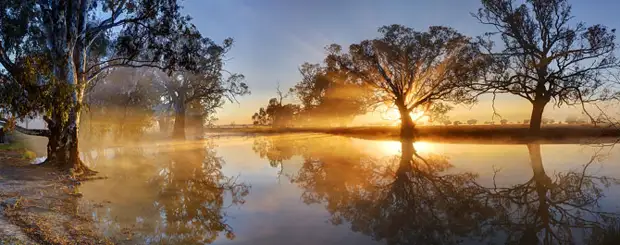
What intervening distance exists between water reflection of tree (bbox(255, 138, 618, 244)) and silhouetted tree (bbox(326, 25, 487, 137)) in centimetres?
2523

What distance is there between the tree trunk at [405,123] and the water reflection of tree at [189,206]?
27982 mm

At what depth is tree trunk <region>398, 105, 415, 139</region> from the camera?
3791 cm

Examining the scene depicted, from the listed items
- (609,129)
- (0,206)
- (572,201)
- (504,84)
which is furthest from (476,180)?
(609,129)

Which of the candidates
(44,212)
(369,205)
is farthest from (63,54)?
(369,205)

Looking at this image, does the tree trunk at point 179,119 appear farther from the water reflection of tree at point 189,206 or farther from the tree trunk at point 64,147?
the water reflection of tree at point 189,206

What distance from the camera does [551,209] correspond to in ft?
23.2

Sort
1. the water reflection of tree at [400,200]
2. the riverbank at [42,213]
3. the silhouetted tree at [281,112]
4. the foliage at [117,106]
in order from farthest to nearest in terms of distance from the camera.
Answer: the silhouetted tree at [281,112] < the foliage at [117,106] < the water reflection of tree at [400,200] < the riverbank at [42,213]

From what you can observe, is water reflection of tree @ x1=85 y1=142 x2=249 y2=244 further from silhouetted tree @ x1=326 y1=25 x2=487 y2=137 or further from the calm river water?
silhouetted tree @ x1=326 y1=25 x2=487 y2=137

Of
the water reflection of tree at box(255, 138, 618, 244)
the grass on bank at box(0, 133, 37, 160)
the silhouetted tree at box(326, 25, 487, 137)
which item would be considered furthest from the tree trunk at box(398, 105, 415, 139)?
the grass on bank at box(0, 133, 37, 160)

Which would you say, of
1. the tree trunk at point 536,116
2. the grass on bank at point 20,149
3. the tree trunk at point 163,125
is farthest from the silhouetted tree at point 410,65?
the tree trunk at point 163,125

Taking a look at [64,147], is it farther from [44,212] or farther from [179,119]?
[179,119]

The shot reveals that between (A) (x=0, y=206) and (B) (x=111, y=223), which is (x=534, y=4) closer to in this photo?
(B) (x=111, y=223)

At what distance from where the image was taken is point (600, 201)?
766 cm

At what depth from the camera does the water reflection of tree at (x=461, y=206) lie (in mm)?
5898
